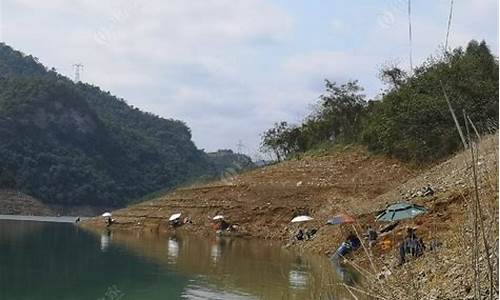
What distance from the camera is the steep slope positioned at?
251 feet

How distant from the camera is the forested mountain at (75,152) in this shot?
7631 cm

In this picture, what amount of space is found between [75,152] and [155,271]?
7231cm

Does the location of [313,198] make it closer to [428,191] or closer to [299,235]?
[299,235]

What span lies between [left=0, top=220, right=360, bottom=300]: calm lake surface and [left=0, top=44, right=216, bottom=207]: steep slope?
50.1 m

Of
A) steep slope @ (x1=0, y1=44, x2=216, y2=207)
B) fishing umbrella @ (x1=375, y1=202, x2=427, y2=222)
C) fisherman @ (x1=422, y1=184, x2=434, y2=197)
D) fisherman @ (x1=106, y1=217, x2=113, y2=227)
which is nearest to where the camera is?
fishing umbrella @ (x1=375, y1=202, x2=427, y2=222)

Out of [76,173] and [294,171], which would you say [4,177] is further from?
[294,171]

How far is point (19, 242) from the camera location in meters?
27.4

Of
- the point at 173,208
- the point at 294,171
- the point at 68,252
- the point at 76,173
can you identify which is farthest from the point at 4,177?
the point at 68,252

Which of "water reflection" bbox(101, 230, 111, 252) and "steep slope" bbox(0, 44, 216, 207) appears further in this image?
"steep slope" bbox(0, 44, 216, 207)

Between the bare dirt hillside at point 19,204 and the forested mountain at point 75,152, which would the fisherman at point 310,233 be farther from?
the forested mountain at point 75,152

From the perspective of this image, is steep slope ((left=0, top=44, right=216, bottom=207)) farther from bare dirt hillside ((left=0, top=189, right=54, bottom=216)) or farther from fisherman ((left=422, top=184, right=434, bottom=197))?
fisherman ((left=422, top=184, right=434, bottom=197))

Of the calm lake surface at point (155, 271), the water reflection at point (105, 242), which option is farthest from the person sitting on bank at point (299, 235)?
the water reflection at point (105, 242)

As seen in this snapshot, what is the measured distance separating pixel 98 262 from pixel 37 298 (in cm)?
701

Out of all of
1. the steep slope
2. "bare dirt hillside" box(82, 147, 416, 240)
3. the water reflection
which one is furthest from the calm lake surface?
the steep slope
